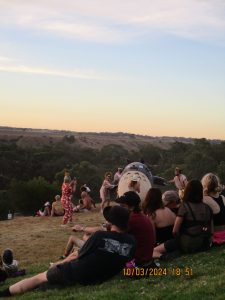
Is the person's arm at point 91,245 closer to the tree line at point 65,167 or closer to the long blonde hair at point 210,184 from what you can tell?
the long blonde hair at point 210,184

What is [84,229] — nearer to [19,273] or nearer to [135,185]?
[19,273]

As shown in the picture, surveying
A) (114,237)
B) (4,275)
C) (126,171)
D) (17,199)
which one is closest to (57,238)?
(126,171)

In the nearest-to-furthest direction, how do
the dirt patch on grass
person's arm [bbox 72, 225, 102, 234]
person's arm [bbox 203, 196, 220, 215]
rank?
1. person's arm [bbox 72, 225, 102, 234]
2. person's arm [bbox 203, 196, 220, 215]
3. the dirt patch on grass

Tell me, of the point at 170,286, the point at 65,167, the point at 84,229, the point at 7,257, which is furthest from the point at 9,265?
the point at 65,167

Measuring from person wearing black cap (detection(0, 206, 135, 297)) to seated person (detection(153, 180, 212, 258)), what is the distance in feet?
5.52

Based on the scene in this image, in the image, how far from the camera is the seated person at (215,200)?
8859 millimetres

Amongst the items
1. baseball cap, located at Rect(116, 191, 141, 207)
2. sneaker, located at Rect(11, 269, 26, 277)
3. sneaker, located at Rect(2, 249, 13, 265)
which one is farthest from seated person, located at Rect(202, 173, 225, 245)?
sneaker, located at Rect(2, 249, 13, 265)

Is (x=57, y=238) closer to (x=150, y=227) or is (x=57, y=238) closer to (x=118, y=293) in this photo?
(x=150, y=227)

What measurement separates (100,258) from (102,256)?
0.05 meters

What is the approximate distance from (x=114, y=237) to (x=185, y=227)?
2.02 meters

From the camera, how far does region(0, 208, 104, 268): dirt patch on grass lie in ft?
46.3

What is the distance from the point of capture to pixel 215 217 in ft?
29.5

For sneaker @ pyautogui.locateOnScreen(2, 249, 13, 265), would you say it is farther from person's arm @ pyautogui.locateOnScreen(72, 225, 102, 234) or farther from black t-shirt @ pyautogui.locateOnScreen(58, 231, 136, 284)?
black t-shirt @ pyautogui.locateOnScreen(58, 231, 136, 284)

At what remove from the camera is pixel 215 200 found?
29.3 ft
